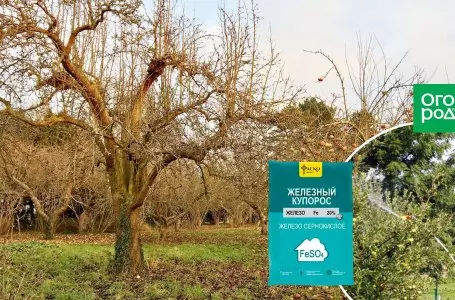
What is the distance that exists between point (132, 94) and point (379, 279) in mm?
8276

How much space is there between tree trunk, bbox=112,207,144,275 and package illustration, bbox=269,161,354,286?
811 cm

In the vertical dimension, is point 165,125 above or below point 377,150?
above

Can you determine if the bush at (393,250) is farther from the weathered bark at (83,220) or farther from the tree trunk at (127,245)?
the weathered bark at (83,220)

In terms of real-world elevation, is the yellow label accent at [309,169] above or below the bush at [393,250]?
above

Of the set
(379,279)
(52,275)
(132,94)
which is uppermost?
(132,94)

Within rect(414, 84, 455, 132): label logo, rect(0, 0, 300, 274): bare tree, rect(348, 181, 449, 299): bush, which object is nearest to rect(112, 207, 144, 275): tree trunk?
rect(0, 0, 300, 274): bare tree

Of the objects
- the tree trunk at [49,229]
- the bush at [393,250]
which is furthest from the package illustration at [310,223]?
the tree trunk at [49,229]

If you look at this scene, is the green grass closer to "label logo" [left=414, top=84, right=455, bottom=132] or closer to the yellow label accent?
"label logo" [left=414, top=84, right=455, bottom=132]

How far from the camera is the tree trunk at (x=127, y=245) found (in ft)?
39.5

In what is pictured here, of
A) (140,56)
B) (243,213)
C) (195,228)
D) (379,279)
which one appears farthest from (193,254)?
(243,213)

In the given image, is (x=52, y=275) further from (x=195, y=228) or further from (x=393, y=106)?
(x=195, y=228)

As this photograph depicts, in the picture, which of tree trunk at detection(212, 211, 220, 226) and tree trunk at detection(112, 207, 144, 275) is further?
tree trunk at detection(212, 211, 220, 226)

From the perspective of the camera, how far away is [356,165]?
4.54 metres

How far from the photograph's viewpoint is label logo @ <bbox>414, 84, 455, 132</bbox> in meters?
4.57
